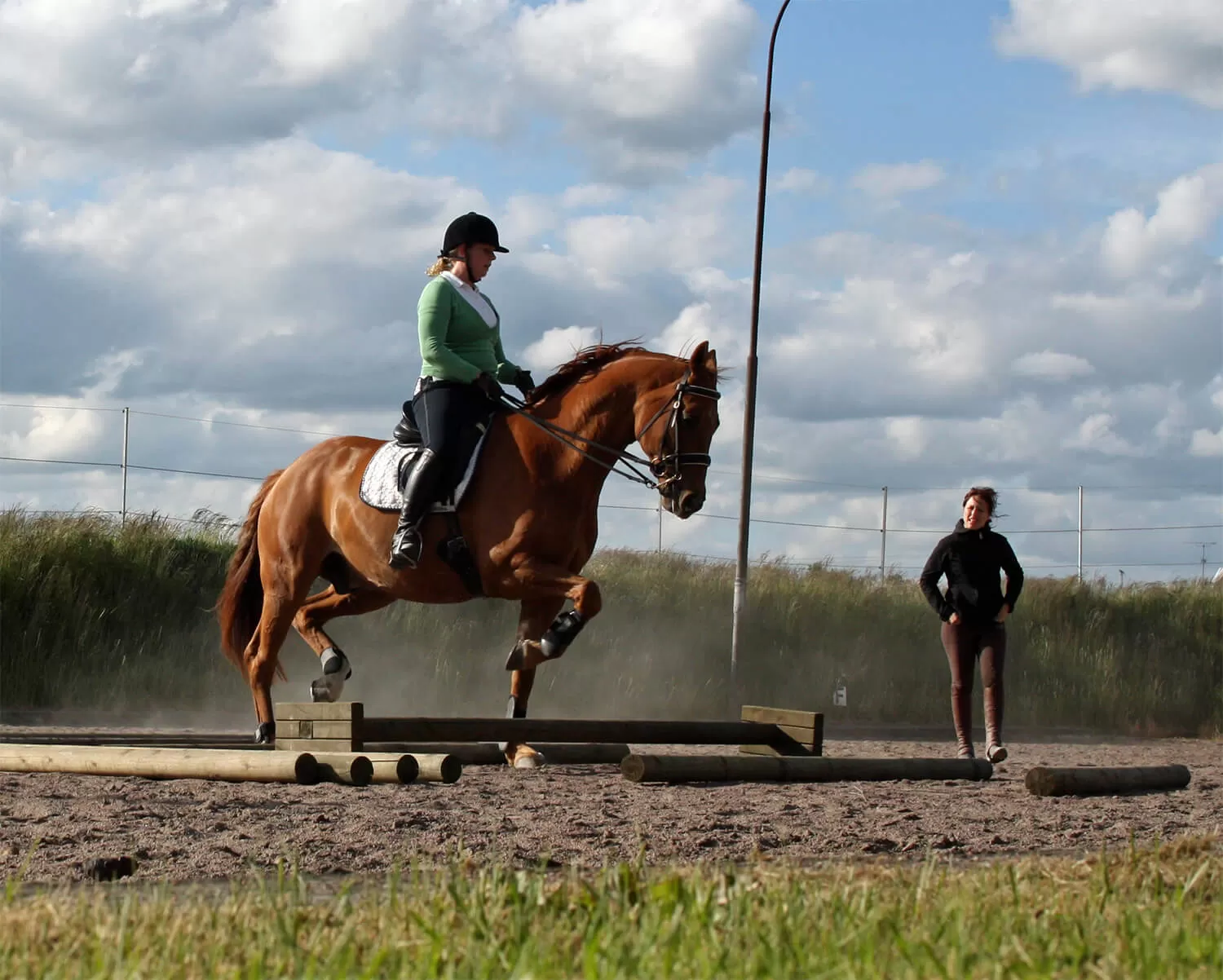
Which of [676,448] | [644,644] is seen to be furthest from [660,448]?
[644,644]

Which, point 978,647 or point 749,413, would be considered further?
point 749,413

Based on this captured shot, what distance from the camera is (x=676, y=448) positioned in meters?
10.0

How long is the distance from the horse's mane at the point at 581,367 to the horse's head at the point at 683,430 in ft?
2.12

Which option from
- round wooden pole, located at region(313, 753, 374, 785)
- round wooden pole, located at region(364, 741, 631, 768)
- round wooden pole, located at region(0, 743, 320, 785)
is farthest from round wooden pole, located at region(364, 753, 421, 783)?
round wooden pole, located at region(364, 741, 631, 768)

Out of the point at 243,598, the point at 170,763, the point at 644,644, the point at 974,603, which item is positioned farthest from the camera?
the point at 644,644

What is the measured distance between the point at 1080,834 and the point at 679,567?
17.1m

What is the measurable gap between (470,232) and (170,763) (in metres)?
4.02

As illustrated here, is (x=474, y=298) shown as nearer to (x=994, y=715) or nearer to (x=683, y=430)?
(x=683, y=430)

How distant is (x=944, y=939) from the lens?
3980 millimetres

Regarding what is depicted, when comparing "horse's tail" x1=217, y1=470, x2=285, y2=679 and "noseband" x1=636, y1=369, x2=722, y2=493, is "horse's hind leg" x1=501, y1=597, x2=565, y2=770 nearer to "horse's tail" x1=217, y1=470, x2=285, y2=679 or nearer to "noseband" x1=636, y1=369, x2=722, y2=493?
"noseband" x1=636, y1=369, x2=722, y2=493

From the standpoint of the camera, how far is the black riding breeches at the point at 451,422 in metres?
10.2

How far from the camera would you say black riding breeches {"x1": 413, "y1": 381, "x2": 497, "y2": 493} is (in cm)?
1024

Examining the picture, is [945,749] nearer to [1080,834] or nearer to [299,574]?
[299,574]

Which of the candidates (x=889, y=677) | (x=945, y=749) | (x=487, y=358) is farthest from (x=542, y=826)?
(x=889, y=677)
